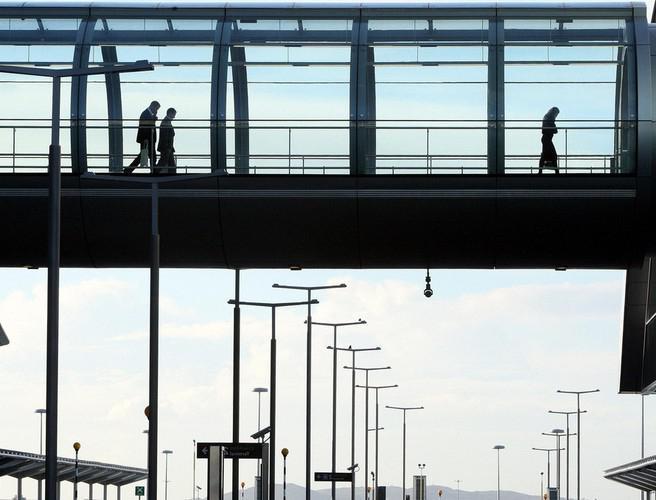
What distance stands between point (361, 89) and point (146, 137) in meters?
4.75

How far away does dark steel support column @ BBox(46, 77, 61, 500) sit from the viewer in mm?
31500

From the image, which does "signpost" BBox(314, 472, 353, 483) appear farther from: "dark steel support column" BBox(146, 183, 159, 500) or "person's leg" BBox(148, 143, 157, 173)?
"person's leg" BBox(148, 143, 157, 173)

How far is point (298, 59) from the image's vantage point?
3972cm

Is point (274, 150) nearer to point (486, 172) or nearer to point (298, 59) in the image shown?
point (298, 59)

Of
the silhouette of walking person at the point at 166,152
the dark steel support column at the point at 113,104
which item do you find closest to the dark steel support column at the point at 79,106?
the dark steel support column at the point at 113,104

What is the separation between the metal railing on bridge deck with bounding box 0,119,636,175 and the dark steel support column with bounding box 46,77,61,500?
21.6 ft

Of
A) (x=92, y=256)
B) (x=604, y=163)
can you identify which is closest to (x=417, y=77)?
(x=604, y=163)

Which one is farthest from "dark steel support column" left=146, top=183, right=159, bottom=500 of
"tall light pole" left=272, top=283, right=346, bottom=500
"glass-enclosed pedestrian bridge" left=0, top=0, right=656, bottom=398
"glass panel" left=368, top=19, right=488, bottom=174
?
"tall light pole" left=272, top=283, right=346, bottom=500

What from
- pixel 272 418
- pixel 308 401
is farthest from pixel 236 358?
pixel 308 401

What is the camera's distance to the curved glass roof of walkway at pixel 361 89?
39594mm

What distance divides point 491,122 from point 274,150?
463 centimetres

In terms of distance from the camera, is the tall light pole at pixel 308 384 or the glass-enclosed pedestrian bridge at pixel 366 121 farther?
the tall light pole at pixel 308 384

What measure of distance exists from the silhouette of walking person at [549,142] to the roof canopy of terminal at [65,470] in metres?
22.7

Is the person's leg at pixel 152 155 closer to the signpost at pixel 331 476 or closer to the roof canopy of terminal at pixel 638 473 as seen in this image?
the roof canopy of terminal at pixel 638 473
